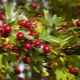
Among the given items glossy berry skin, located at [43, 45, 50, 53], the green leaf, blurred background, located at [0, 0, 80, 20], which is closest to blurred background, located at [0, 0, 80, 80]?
blurred background, located at [0, 0, 80, 20]

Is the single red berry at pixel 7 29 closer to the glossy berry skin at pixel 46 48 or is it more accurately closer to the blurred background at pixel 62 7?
the glossy berry skin at pixel 46 48

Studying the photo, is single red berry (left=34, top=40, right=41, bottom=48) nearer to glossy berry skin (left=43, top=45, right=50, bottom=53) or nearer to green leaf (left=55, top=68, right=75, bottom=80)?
glossy berry skin (left=43, top=45, right=50, bottom=53)

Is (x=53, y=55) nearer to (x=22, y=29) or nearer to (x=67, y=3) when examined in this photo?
(x=22, y=29)

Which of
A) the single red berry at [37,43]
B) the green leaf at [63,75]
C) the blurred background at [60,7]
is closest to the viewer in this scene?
the single red berry at [37,43]

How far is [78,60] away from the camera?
1527mm

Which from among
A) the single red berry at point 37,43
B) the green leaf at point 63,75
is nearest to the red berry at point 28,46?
the single red berry at point 37,43

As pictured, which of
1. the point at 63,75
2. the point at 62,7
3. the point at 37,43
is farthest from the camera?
the point at 62,7

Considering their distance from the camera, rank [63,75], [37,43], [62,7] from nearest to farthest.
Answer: [37,43], [63,75], [62,7]

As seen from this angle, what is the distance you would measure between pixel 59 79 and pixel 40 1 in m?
3.08

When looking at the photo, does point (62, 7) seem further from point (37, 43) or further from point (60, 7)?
point (37, 43)

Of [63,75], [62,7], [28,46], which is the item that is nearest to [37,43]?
[28,46]

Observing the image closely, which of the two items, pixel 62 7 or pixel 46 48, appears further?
pixel 62 7

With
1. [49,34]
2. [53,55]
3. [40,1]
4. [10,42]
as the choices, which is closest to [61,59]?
[53,55]

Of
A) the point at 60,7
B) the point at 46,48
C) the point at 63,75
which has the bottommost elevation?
the point at 60,7
